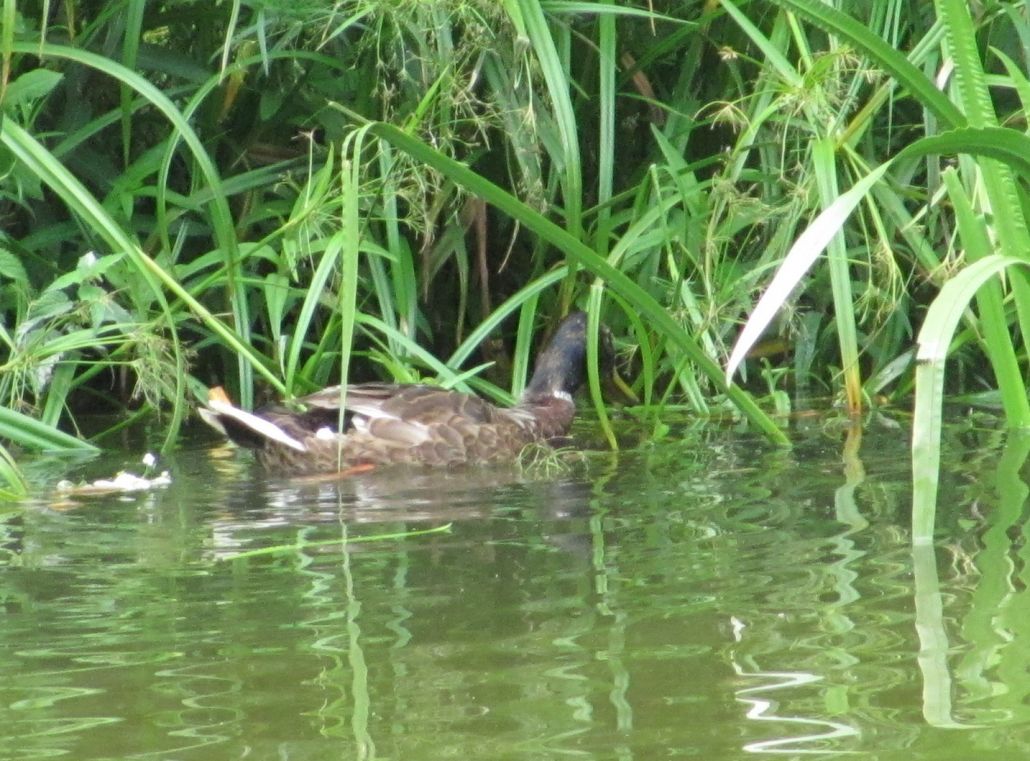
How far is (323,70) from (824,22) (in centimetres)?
311

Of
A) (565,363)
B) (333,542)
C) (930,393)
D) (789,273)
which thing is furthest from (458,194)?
(930,393)

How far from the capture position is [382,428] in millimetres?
5355

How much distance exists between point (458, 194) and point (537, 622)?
8.80ft

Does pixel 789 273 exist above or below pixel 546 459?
above

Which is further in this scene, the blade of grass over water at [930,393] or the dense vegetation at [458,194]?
the dense vegetation at [458,194]

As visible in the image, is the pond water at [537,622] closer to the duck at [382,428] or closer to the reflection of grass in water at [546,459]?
the reflection of grass in water at [546,459]

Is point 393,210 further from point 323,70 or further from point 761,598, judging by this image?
point 761,598

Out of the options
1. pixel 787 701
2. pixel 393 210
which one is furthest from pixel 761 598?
pixel 393 210

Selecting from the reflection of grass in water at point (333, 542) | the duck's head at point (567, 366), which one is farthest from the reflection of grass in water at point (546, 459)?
the reflection of grass in water at point (333, 542)

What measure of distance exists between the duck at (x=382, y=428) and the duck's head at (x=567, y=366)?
125 millimetres

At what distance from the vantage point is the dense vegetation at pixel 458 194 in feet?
16.2

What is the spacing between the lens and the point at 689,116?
229 inches

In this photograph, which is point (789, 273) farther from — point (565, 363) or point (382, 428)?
point (565, 363)

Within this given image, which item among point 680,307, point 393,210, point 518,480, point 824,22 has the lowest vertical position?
point 518,480
